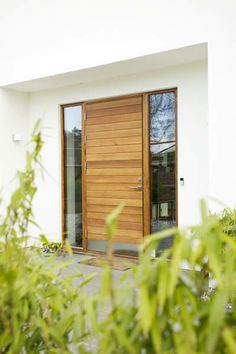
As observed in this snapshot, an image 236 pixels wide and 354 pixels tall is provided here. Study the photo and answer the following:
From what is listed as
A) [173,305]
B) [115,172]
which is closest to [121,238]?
[115,172]

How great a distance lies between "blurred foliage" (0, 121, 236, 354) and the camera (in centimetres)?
81

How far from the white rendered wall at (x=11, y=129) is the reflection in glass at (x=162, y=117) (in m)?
2.28

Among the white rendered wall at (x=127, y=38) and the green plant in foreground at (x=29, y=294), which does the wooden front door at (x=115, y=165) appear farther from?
the green plant in foreground at (x=29, y=294)

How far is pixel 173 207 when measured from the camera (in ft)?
17.7

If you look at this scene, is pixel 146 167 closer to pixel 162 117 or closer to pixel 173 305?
pixel 162 117

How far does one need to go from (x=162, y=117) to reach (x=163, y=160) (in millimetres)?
573

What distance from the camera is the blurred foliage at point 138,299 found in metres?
0.81

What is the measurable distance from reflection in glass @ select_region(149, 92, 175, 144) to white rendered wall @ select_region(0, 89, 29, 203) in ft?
7.49

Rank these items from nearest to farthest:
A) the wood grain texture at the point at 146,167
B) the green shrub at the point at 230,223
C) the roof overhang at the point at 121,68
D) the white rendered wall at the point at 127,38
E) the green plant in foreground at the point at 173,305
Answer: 1. the green plant in foreground at the point at 173,305
2. the green shrub at the point at 230,223
3. the white rendered wall at the point at 127,38
4. the roof overhang at the point at 121,68
5. the wood grain texture at the point at 146,167

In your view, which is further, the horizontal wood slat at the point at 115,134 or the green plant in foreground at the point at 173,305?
the horizontal wood slat at the point at 115,134

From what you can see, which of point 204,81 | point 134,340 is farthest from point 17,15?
point 134,340

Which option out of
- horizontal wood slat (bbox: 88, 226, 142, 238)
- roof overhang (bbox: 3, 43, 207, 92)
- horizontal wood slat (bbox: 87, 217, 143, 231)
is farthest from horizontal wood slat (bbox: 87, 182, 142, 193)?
roof overhang (bbox: 3, 43, 207, 92)

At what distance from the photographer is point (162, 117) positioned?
18.0ft

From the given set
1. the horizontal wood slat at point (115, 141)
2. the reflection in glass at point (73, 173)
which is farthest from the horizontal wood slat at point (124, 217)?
the horizontal wood slat at point (115, 141)
